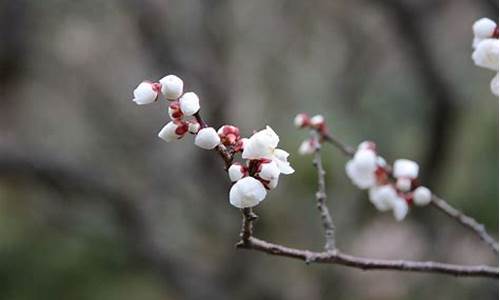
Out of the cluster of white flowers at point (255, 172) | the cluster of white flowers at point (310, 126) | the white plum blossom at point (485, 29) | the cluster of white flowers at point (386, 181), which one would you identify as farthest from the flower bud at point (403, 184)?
the cluster of white flowers at point (255, 172)

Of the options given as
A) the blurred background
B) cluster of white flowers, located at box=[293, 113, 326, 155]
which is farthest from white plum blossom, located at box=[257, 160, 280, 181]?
the blurred background

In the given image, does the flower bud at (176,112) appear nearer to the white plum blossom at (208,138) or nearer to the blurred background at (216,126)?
the white plum blossom at (208,138)

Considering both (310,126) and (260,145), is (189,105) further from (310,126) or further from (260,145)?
(310,126)

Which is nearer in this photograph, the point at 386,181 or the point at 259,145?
the point at 259,145

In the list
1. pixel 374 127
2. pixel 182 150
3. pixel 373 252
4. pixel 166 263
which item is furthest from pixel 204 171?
pixel 373 252

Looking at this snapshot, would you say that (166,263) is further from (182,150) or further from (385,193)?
(385,193)

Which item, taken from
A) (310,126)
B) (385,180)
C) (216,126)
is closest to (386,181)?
(385,180)

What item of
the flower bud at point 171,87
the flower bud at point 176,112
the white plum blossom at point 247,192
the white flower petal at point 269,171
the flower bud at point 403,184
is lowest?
the white plum blossom at point 247,192
